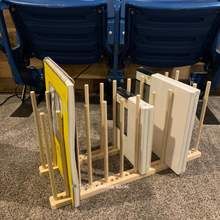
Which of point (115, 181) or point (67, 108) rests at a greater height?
point (67, 108)

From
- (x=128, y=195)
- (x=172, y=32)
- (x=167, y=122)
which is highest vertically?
(x=172, y=32)

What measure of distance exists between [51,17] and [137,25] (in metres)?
0.45

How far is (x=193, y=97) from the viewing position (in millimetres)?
1021

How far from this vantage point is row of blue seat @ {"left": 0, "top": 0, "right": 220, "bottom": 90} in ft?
4.06

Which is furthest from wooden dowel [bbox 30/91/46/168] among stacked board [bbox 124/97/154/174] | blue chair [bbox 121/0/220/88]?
blue chair [bbox 121/0/220/88]

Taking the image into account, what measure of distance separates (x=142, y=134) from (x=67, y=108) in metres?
0.39

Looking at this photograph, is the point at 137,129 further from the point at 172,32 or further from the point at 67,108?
the point at 172,32

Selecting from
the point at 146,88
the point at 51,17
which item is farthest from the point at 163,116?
the point at 51,17

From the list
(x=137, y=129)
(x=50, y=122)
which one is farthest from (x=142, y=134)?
(x=50, y=122)

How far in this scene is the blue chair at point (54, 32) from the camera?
1246 mm

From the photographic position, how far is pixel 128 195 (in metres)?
1.10

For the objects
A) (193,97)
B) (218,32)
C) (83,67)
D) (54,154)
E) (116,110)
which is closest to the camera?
(193,97)

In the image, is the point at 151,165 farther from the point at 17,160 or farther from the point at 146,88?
the point at 17,160

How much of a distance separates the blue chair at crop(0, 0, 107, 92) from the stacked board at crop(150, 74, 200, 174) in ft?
1.45
